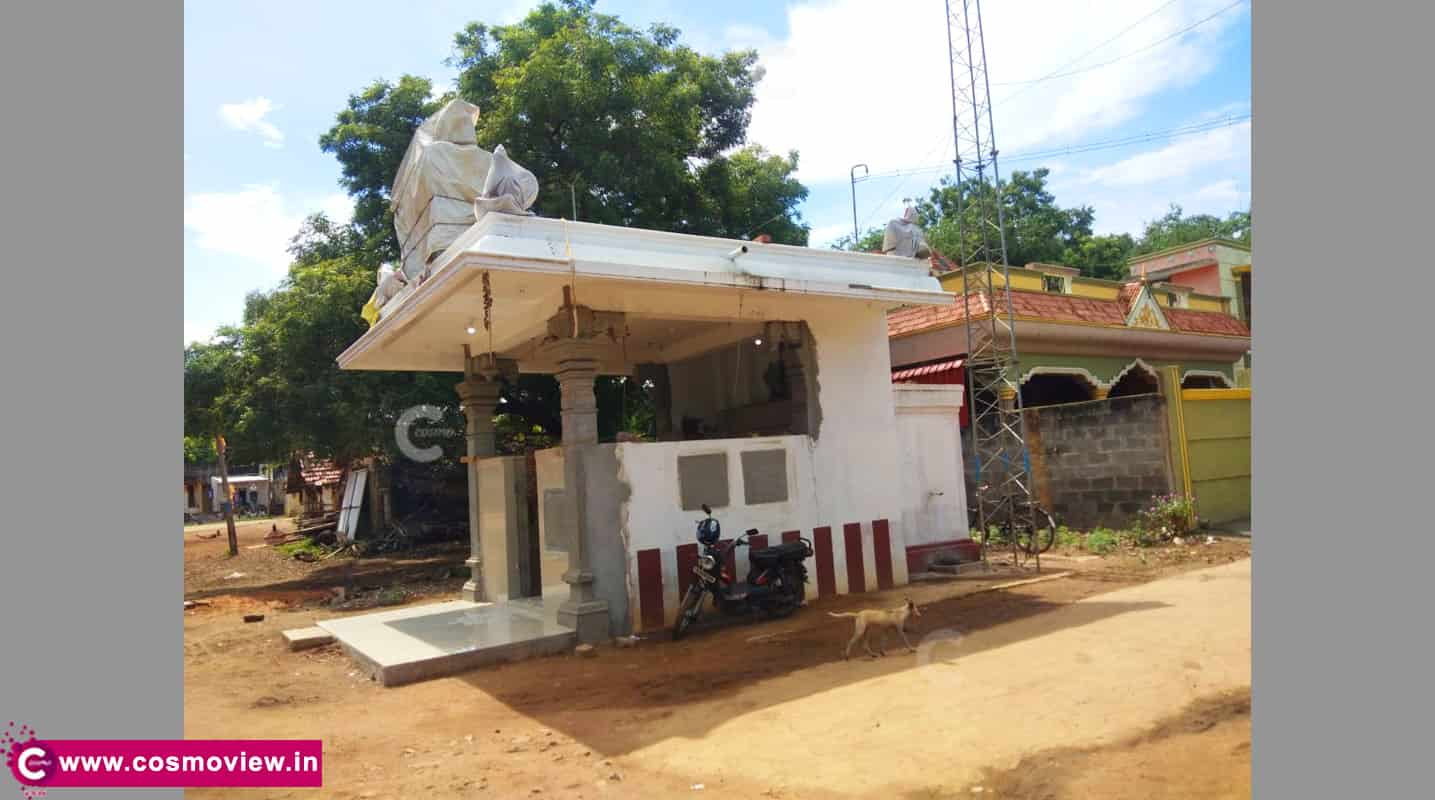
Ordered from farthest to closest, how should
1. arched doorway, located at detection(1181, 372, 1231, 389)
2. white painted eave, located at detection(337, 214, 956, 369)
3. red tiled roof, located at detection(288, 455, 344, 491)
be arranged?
red tiled roof, located at detection(288, 455, 344, 491), arched doorway, located at detection(1181, 372, 1231, 389), white painted eave, located at detection(337, 214, 956, 369)

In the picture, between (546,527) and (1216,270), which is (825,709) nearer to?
(546,527)

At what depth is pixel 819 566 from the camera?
9.72 metres

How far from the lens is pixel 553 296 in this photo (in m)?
8.34

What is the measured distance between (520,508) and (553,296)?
3081 mm

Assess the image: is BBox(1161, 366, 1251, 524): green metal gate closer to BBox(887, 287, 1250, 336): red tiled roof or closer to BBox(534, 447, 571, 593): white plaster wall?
BBox(887, 287, 1250, 336): red tiled roof

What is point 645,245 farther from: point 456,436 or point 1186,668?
point 456,436

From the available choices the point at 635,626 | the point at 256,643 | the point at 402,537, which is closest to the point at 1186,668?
the point at 635,626

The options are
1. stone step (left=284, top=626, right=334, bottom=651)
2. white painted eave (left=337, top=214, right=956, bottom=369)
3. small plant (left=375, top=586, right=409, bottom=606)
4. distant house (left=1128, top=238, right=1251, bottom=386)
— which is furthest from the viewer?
distant house (left=1128, top=238, right=1251, bottom=386)

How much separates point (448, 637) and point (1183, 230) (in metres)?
48.2

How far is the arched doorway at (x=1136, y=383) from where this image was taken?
62.8 ft

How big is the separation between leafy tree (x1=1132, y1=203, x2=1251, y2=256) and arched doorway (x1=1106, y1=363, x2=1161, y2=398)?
25.6 m

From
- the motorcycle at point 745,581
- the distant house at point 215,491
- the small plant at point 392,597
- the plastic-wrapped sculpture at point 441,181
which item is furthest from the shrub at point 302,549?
the distant house at point 215,491

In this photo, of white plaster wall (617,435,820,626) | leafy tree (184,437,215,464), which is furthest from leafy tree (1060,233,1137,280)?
leafy tree (184,437,215,464)

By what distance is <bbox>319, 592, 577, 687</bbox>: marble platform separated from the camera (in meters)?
7.44
